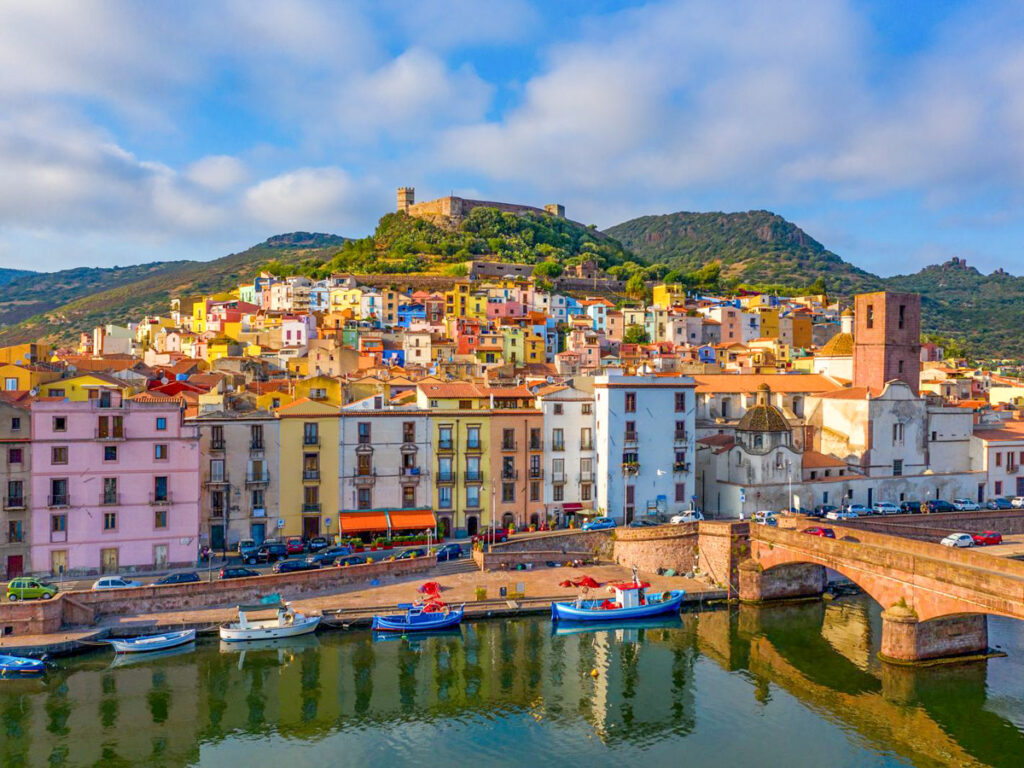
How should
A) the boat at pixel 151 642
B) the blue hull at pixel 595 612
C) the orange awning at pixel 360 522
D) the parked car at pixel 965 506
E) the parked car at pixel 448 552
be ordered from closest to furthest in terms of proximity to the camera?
the boat at pixel 151 642
the blue hull at pixel 595 612
the parked car at pixel 448 552
the orange awning at pixel 360 522
the parked car at pixel 965 506

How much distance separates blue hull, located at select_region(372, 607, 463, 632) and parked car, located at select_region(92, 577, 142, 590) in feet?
40.0

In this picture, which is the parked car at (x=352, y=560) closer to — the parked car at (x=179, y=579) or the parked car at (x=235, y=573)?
the parked car at (x=235, y=573)

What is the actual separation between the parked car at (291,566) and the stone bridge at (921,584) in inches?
1005

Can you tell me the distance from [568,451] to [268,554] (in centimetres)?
1987

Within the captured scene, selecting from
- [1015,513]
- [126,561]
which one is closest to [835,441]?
[1015,513]

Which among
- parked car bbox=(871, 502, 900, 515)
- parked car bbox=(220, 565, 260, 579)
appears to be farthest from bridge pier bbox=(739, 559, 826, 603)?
parked car bbox=(220, 565, 260, 579)

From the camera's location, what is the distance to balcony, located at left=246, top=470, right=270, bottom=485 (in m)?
49.0

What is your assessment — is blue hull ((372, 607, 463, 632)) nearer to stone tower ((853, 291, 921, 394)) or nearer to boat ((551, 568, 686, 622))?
boat ((551, 568, 686, 622))

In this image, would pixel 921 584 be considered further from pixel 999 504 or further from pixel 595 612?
pixel 999 504

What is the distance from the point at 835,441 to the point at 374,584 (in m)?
37.4

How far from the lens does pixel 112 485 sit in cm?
4481

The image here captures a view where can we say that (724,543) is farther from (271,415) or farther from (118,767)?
(118,767)

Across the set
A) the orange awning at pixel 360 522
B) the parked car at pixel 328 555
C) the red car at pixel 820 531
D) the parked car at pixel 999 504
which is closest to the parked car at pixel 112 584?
the parked car at pixel 328 555

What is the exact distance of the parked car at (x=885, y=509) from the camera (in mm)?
57013
